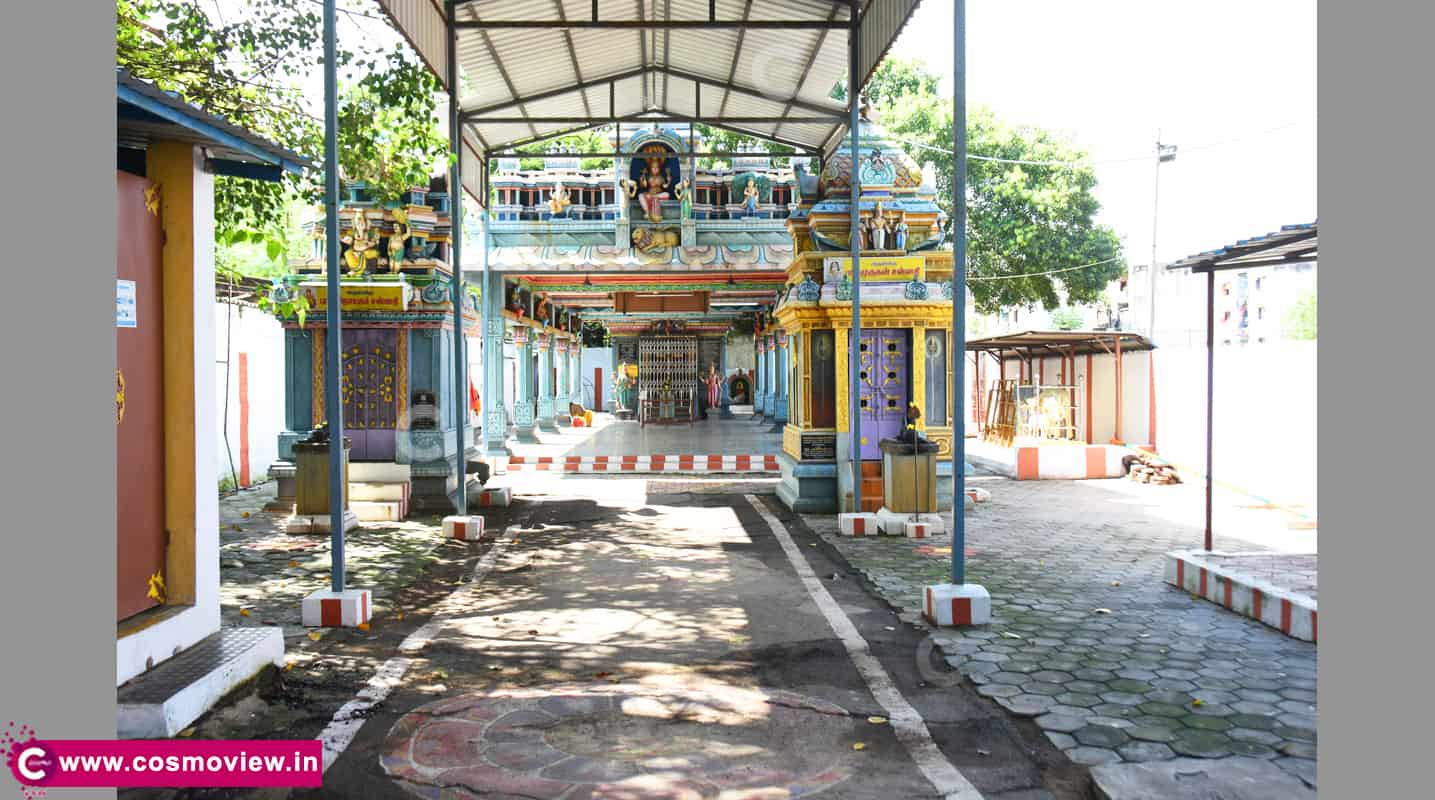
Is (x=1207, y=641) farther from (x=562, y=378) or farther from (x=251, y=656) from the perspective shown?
(x=562, y=378)

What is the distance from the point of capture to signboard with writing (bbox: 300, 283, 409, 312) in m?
11.6

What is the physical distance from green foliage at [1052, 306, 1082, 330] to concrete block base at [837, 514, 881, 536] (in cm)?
3168

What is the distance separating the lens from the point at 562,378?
33.0 metres

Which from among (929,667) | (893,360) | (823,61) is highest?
(823,61)

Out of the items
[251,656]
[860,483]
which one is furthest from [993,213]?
[251,656]

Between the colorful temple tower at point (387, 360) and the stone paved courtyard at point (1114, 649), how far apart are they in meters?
5.17

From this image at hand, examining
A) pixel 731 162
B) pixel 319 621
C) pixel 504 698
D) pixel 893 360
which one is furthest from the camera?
pixel 731 162

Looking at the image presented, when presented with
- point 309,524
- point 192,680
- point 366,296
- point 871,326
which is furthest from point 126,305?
point 871,326

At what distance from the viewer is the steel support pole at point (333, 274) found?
6.18m

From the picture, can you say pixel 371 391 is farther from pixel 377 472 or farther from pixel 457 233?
pixel 457 233

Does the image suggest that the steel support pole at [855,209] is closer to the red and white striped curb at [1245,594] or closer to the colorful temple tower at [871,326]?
the colorful temple tower at [871,326]

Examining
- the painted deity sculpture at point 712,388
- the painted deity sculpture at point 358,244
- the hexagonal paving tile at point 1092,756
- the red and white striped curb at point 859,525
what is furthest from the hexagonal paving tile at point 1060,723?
the painted deity sculpture at point 712,388

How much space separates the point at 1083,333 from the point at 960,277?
12163 mm

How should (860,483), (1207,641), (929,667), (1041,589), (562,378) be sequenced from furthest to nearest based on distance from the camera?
1. (562,378)
2. (860,483)
3. (1041,589)
4. (1207,641)
5. (929,667)
